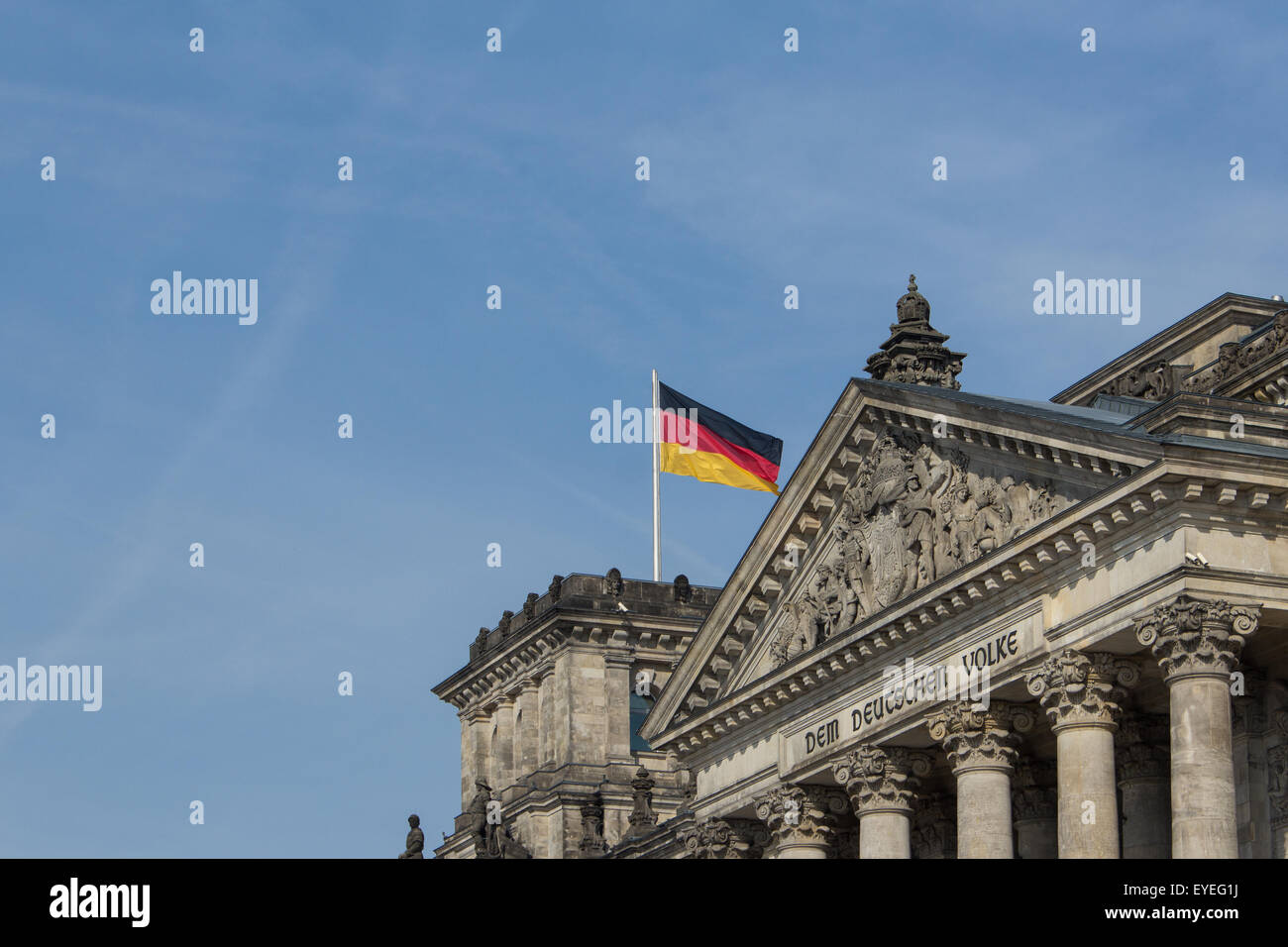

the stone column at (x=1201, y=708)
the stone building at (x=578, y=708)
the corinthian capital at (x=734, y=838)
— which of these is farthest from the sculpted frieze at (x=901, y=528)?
the stone building at (x=578, y=708)

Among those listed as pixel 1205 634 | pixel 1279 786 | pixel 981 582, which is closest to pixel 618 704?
pixel 981 582

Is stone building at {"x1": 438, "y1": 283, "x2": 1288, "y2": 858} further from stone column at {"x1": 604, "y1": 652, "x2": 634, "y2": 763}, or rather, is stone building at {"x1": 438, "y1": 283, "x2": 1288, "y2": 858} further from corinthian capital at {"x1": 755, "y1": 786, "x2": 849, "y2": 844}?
stone column at {"x1": 604, "y1": 652, "x2": 634, "y2": 763}

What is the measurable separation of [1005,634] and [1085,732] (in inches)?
127

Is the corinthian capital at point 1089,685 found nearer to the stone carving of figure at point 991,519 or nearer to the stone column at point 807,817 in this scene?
the stone carving of figure at point 991,519

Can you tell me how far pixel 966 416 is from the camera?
153 feet

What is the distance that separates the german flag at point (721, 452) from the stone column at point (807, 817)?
22.9m

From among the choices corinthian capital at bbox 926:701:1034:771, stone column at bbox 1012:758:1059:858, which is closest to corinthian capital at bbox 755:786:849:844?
stone column at bbox 1012:758:1059:858

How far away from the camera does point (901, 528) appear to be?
49438mm

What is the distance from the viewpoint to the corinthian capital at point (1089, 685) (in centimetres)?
4312

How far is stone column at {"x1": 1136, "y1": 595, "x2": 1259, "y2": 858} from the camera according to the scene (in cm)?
3922

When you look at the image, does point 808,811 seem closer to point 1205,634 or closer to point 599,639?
point 1205,634

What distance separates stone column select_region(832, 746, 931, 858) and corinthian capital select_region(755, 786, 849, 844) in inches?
106
